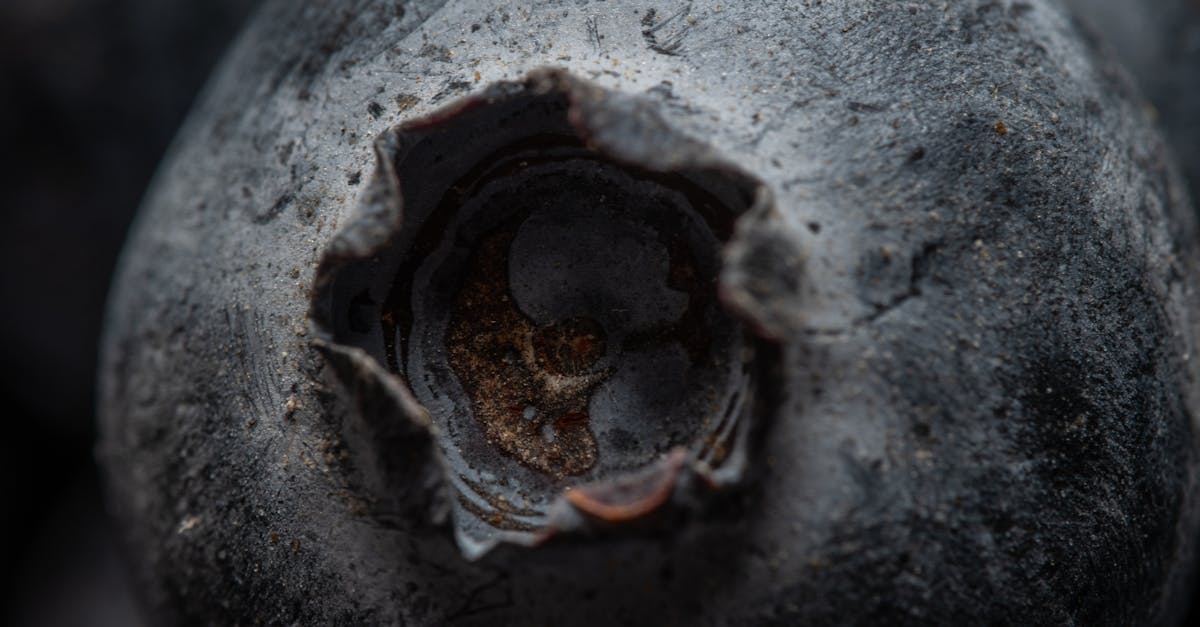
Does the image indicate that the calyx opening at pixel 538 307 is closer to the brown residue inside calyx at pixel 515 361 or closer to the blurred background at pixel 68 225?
the brown residue inside calyx at pixel 515 361

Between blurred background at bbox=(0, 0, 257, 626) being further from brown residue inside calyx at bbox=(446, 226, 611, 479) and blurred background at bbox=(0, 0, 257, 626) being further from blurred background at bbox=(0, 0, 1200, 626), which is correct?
brown residue inside calyx at bbox=(446, 226, 611, 479)

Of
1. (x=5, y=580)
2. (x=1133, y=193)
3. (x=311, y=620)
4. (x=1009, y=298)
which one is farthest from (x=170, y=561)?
(x=5, y=580)

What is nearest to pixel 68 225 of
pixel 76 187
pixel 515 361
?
pixel 76 187

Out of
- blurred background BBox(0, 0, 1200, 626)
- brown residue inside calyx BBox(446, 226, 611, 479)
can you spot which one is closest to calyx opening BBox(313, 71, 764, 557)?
brown residue inside calyx BBox(446, 226, 611, 479)

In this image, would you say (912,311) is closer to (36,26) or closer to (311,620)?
(311,620)

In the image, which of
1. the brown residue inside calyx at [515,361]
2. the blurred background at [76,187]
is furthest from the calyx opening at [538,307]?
the blurred background at [76,187]

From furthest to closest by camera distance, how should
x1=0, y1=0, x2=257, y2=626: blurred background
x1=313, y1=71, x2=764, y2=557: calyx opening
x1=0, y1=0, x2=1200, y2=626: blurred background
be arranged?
x1=0, y1=0, x2=257, y2=626: blurred background
x1=0, y1=0, x2=1200, y2=626: blurred background
x1=313, y1=71, x2=764, y2=557: calyx opening
